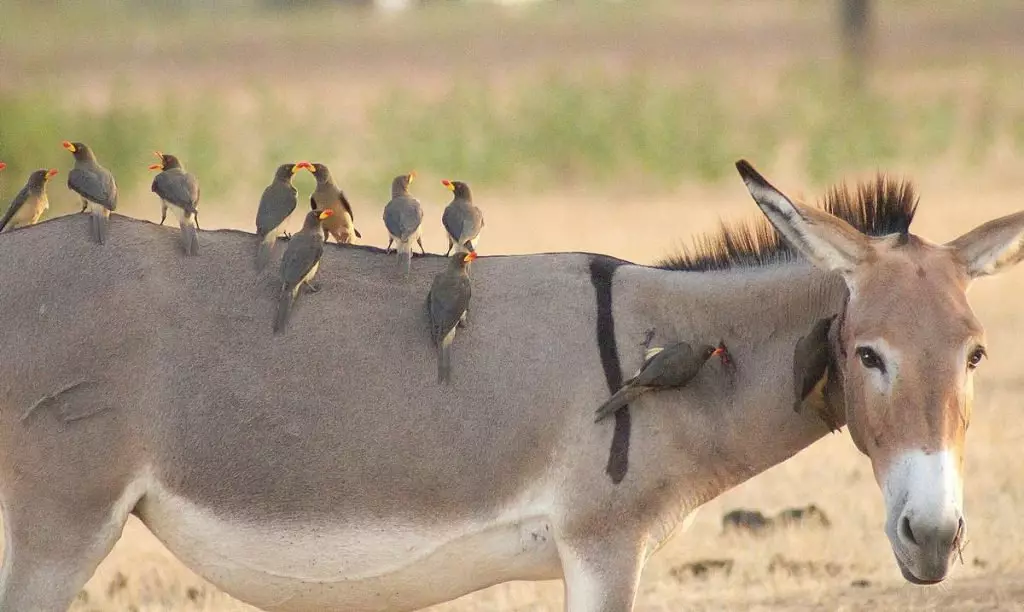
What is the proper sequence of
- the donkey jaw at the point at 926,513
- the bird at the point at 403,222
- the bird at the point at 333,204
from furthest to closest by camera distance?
the bird at the point at 333,204
the bird at the point at 403,222
the donkey jaw at the point at 926,513

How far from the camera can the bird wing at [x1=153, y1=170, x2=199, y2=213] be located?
657 centimetres

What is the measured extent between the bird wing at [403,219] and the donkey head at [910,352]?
1.57m

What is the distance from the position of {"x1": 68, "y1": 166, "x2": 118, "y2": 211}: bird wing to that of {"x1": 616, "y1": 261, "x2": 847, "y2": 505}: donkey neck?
2085 millimetres

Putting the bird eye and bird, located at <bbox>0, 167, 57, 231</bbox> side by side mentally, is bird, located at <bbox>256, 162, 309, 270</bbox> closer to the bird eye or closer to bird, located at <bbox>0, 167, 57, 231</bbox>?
bird, located at <bbox>0, 167, 57, 231</bbox>

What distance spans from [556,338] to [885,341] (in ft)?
4.08

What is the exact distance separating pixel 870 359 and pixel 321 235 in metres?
2.02

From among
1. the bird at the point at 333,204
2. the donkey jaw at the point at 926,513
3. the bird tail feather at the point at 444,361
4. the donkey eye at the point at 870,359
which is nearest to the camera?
the donkey jaw at the point at 926,513

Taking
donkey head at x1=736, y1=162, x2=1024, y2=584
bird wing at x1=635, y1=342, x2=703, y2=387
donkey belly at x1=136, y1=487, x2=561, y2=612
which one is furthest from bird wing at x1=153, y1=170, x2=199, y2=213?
donkey head at x1=736, y1=162, x2=1024, y2=584

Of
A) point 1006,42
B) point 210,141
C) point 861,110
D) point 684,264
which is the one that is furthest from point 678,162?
point 684,264

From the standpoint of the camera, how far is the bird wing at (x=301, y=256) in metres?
5.74

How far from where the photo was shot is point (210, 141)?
93.8 ft

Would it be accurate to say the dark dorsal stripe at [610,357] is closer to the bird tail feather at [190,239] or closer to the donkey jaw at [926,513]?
the donkey jaw at [926,513]

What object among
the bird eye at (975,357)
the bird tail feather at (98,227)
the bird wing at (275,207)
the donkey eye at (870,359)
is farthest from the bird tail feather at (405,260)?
the bird eye at (975,357)

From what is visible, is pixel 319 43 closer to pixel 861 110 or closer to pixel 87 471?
pixel 861 110
